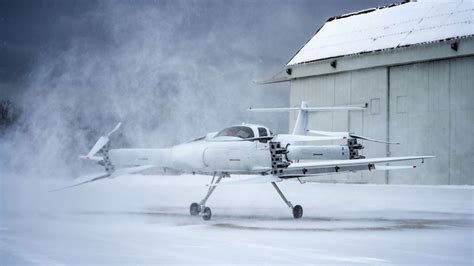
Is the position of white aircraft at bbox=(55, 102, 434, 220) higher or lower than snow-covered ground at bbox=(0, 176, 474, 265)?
higher

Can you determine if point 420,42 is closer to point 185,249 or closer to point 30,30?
point 30,30

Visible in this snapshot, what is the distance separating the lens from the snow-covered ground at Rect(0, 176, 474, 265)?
6900 millimetres

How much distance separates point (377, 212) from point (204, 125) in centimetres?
456

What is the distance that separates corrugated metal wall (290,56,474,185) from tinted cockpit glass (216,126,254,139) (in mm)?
10624

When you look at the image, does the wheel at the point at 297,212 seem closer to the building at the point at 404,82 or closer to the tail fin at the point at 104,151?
the tail fin at the point at 104,151

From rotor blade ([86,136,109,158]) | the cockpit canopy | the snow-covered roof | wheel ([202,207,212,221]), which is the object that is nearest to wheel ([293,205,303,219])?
the cockpit canopy

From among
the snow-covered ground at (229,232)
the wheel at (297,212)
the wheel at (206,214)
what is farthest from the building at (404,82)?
the wheel at (206,214)

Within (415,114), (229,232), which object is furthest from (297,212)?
(415,114)

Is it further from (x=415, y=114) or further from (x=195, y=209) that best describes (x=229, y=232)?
(x=415, y=114)

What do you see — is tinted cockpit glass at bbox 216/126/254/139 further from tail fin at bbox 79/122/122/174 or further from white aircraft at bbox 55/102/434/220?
tail fin at bbox 79/122/122/174

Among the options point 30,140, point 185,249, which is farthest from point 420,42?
point 185,249

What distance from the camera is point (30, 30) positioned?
13.0 m

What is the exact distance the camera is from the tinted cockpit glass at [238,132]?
467 inches

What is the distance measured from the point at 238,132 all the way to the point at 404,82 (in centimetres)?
1233
